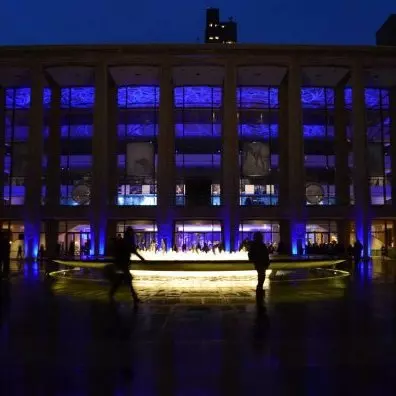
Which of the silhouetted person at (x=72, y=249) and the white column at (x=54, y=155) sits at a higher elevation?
the white column at (x=54, y=155)

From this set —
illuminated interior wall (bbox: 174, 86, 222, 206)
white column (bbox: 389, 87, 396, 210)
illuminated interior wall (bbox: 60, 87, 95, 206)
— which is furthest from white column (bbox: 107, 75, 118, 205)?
white column (bbox: 389, 87, 396, 210)

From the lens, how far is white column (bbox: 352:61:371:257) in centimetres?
4372

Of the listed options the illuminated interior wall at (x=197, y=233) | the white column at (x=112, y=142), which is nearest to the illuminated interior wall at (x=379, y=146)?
the illuminated interior wall at (x=197, y=233)

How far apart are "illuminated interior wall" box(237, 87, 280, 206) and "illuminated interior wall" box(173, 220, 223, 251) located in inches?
161

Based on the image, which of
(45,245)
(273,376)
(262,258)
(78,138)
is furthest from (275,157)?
(273,376)

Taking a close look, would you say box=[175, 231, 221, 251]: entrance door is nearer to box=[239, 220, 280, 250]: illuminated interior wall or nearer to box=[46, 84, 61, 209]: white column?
box=[239, 220, 280, 250]: illuminated interior wall

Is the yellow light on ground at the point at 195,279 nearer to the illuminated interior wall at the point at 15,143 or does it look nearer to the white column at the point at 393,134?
the illuminated interior wall at the point at 15,143

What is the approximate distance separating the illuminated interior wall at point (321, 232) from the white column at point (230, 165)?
935 cm

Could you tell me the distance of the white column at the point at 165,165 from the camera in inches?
1688

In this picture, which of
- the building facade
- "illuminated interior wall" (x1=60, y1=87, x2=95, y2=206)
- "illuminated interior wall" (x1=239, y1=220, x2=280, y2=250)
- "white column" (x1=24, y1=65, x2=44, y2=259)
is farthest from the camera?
"illuminated interior wall" (x1=60, y1=87, x2=95, y2=206)

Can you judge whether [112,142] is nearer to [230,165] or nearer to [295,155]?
[230,165]

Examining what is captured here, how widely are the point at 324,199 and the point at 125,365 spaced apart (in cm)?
4538

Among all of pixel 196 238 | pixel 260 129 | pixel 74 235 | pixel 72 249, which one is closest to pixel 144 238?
pixel 196 238

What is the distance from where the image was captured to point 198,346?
7.38 metres
